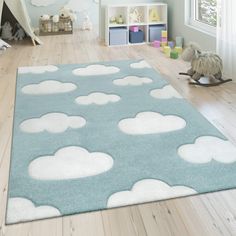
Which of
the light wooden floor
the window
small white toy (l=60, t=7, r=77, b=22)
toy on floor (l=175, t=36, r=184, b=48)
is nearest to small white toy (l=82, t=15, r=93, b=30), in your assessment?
small white toy (l=60, t=7, r=77, b=22)

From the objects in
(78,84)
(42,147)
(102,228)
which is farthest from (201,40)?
(102,228)

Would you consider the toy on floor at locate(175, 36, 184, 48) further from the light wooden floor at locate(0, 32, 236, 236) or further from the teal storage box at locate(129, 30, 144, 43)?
the light wooden floor at locate(0, 32, 236, 236)

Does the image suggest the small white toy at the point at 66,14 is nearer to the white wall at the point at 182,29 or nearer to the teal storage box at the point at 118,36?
the teal storage box at the point at 118,36

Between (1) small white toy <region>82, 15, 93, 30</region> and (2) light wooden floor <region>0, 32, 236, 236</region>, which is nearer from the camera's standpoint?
(2) light wooden floor <region>0, 32, 236, 236</region>

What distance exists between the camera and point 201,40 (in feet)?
12.8

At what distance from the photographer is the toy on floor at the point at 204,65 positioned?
120 inches

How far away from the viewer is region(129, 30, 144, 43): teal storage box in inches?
181

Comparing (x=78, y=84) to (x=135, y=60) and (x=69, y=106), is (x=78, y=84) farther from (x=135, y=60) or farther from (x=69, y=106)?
(x=135, y=60)

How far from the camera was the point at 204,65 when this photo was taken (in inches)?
120

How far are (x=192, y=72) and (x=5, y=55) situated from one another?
220 cm

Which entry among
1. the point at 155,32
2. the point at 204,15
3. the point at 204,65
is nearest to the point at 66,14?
the point at 155,32

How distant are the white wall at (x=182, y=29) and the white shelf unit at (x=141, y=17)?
0.29 ft

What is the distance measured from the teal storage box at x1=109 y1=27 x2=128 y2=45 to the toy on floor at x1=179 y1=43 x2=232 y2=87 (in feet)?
5.16

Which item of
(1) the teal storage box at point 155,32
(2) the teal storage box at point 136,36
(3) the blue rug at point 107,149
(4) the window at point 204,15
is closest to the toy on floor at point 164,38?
(1) the teal storage box at point 155,32
